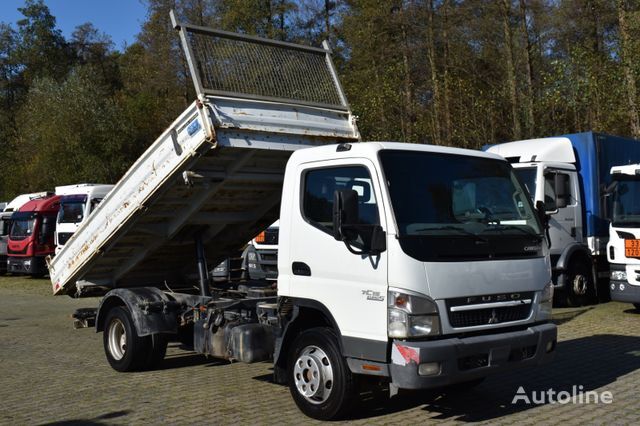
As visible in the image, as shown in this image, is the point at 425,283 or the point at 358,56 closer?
the point at 425,283

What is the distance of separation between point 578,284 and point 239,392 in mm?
8441

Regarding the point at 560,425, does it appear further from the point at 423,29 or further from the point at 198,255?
the point at 423,29

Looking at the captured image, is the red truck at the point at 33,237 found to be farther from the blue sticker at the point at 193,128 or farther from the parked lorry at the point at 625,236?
the blue sticker at the point at 193,128

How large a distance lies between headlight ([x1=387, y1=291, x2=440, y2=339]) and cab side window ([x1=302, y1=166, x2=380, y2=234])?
0.69 metres

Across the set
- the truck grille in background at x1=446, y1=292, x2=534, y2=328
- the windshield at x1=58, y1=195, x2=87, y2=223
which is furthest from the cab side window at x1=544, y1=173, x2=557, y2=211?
the windshield at x1=58, y1=195, x2=87, y2=223

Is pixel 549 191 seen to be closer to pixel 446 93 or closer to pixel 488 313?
pixel 488 313

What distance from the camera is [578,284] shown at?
13.3 meters

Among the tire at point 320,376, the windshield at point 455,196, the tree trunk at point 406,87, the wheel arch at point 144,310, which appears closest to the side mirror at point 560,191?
the windshield at point 455,196

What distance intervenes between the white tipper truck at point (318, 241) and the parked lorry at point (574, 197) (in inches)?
250

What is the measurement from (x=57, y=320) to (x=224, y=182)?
25.7ft

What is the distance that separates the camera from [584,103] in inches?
786

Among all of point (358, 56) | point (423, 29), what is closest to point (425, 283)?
point (423, 29)

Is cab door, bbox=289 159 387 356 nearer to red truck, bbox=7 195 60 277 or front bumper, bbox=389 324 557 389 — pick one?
front bumper, bbox=389 324 557 389

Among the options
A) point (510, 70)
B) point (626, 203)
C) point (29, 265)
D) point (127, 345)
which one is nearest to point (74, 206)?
point (29, 265)
